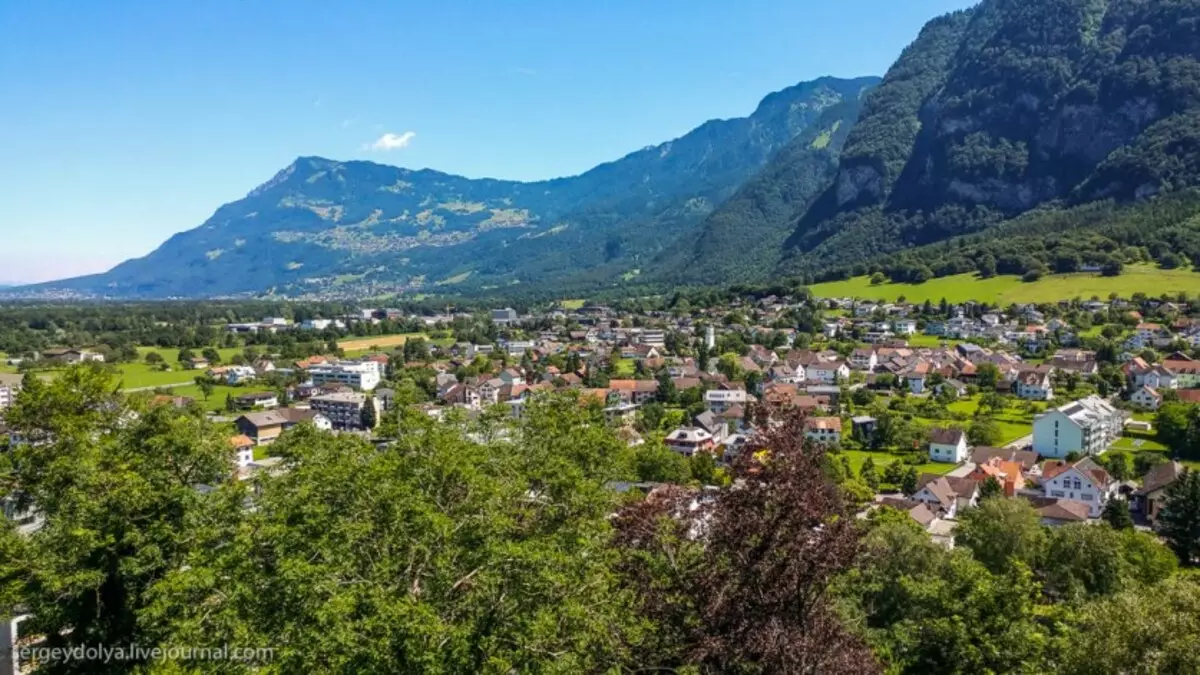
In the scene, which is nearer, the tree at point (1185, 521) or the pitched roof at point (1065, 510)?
the tree at point (1185, 521)

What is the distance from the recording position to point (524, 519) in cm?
1091

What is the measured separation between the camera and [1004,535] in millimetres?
20906

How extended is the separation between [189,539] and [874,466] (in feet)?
110

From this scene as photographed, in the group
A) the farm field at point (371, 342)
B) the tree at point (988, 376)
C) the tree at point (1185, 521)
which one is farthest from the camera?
the farm field at point (371, 342)

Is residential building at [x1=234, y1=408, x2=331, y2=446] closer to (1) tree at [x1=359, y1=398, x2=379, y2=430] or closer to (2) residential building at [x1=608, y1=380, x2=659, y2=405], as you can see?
(1) tree at [x1=359, y1=398, x2=379, y2=430]

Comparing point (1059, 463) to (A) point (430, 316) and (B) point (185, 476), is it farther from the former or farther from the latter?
(A) point (430, 316)

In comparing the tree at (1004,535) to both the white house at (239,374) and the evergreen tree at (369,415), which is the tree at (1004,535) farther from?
the white house at (239,374)

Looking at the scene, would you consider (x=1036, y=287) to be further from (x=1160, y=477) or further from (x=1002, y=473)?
(x=1160, y=477)

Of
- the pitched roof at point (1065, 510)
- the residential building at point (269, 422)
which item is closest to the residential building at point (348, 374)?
the residential building at point (269, 422)

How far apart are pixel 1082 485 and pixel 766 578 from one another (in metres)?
31.2

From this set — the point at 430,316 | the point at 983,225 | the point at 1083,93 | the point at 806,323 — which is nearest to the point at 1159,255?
the point at 806,323

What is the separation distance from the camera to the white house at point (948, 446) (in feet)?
128

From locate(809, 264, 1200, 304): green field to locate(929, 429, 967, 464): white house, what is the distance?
59002 millimetres

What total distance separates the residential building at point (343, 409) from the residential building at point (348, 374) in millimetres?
10144
